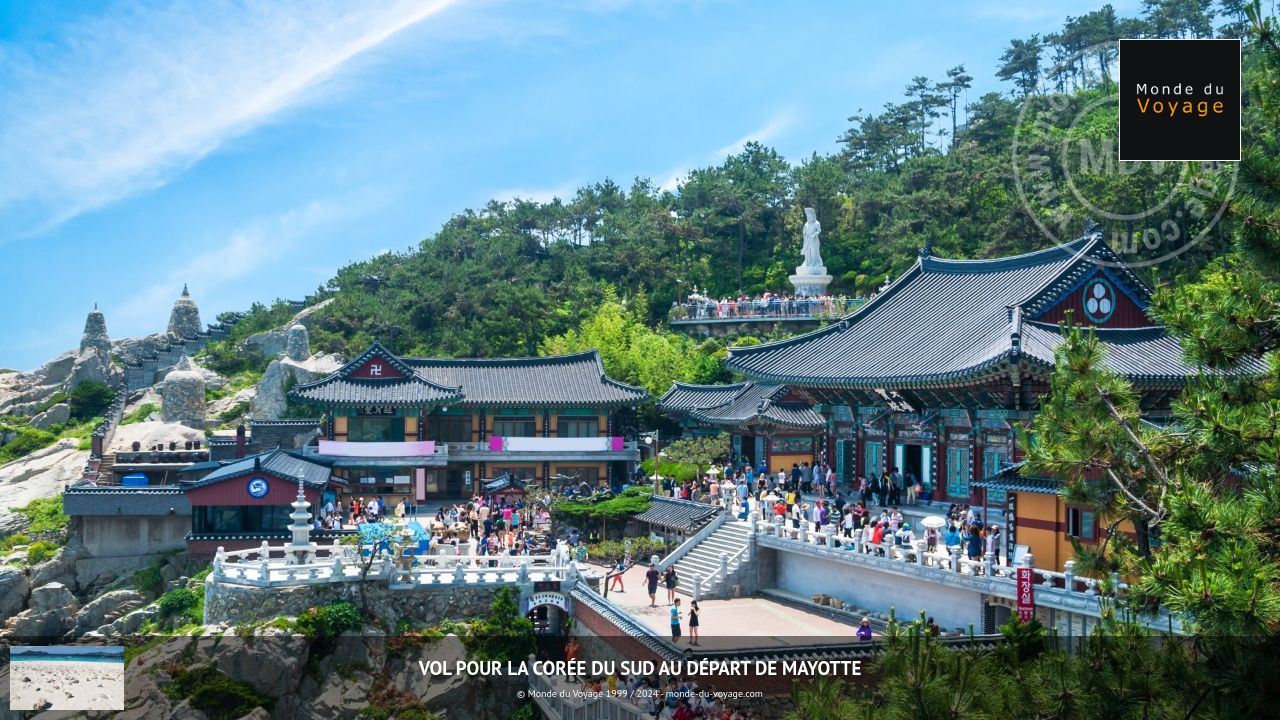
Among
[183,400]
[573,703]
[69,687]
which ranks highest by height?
[183,400]

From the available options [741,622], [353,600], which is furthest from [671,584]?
[353,600]

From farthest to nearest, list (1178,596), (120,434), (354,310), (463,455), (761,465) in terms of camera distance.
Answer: (354,310), (120,434), (463,455), (761,465), (1178,596)

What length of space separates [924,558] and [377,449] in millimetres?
27210

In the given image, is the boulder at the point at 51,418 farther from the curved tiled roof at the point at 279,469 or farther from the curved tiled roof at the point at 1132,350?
the curved tiled roof at the point at 1132,350

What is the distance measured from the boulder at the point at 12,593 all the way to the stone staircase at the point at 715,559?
88.1ft

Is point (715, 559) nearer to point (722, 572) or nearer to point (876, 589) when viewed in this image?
point (722, 572)

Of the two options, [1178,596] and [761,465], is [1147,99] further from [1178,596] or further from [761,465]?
[761,465]

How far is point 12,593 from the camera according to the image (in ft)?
147

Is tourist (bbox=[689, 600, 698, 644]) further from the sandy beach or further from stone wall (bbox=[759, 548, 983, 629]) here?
the sandy beach

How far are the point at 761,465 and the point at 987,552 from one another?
18.7 m

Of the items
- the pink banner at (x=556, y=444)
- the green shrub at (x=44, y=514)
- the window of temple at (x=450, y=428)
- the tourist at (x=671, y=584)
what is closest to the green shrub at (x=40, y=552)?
the green shrub at (x=44, y=514)

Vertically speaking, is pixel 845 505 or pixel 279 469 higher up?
pixel 279 469

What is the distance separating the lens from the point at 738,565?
3338 cm

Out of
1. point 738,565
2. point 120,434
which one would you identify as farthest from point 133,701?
point 120,434
